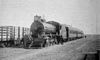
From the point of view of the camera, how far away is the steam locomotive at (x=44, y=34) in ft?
16.3

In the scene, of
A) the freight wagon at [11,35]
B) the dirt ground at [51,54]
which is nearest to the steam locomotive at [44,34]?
the freight wagon at [11,35]

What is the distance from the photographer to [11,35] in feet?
16.4

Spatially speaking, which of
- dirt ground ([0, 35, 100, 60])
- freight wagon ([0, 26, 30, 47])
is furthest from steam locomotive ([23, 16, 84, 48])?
dirt ground ([0, 35, 100, 60])

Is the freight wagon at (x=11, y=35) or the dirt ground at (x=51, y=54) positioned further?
the freight wagon at (x=11, y=35)

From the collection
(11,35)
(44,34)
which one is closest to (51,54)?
(44,34)

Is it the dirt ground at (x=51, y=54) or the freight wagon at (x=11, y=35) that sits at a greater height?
the freight wagon at (x=11, y=35)

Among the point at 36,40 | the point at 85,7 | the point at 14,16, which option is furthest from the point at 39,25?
the point at 85,7

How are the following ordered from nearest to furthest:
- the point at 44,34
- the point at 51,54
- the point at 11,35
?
the point at 51,54
the point at 11,35
the point at 44,34

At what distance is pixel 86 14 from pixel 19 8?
1457 millimetres

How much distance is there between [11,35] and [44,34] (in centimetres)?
107

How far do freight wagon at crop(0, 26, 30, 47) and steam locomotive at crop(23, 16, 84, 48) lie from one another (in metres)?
0.28

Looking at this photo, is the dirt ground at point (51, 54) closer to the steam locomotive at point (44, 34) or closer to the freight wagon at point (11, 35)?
the freight wagon at point (11, 35)

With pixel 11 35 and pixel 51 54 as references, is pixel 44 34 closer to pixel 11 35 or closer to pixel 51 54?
pixel 11 35

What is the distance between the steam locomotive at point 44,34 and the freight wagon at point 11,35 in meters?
0.28
